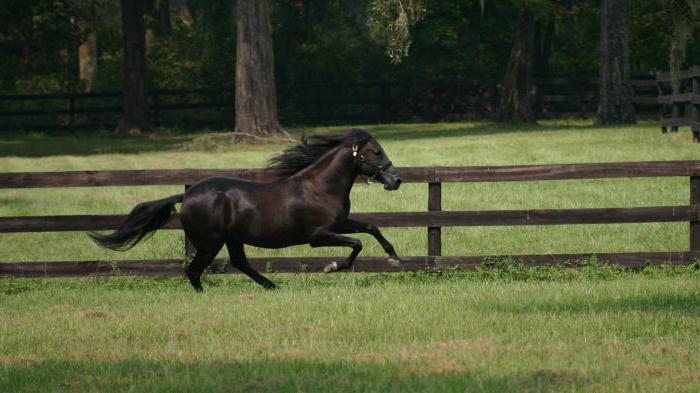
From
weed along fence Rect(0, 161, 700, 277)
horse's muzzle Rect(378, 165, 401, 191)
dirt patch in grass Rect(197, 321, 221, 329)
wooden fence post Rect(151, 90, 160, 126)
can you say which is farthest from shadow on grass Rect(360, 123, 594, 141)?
dirt patch in grass Rect(197, 321, 221, 329)

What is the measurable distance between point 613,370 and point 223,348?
3.05 m

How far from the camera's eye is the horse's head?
12.9 meters

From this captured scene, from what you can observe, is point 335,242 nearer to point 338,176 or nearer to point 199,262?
point 338,176

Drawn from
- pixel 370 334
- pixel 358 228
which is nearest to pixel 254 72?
pixel 358 228

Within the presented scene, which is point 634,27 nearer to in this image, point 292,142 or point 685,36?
point 292,142

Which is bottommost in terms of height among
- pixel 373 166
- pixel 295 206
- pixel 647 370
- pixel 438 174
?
pixel 647 370

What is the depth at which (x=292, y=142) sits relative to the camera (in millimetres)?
35562

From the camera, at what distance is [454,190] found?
932 inches

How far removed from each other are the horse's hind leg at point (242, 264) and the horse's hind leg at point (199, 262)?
0.93 feet

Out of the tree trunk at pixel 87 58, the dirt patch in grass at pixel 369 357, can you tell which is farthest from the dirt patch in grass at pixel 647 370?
the tree trunk at pixel 87 58

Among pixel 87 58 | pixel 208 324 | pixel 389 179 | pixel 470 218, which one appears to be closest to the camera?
pixel 208 324

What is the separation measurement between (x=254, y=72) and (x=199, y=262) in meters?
24.1

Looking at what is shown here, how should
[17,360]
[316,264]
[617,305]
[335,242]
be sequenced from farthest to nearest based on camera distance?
[316,264] → [335,242] → [617,305] → [17,360]

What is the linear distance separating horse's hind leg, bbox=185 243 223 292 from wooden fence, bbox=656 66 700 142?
715 inches
